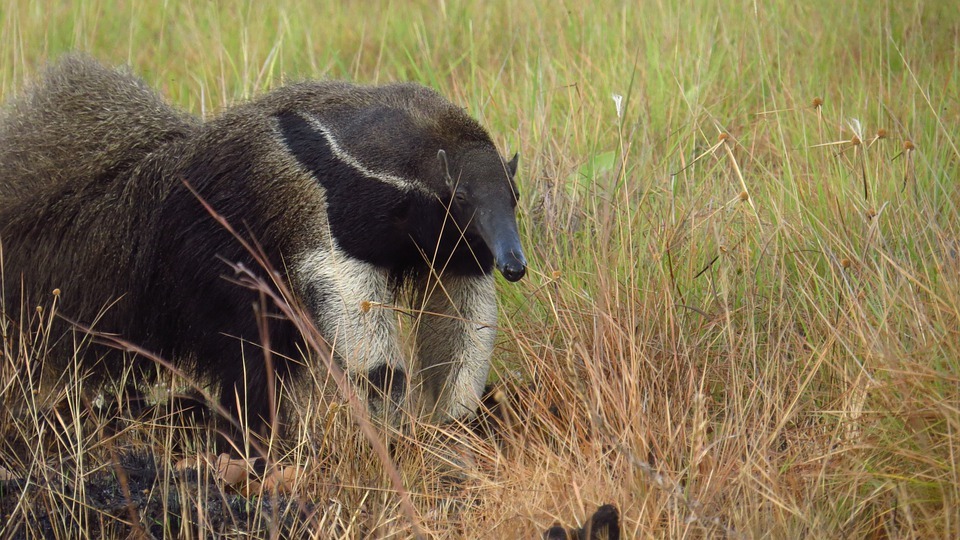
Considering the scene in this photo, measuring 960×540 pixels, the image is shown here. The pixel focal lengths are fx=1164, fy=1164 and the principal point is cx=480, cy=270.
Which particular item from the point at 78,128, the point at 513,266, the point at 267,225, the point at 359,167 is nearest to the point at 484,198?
the point at 513,266

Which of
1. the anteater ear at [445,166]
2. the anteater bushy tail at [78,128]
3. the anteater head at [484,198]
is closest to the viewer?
the anteater head at [484,198]

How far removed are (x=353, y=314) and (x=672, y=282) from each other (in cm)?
130

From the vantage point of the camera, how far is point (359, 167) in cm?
477

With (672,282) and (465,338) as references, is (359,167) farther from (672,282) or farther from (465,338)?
(672,282)

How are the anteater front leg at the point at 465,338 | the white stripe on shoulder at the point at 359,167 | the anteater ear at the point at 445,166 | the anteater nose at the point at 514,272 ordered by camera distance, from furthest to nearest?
the anteater front leg at the point at 465,338 → the white stripe on shoulder at the point at 359,167 → the anteater ear at the point at 445,166 → the anteater nose at the point at 514,272

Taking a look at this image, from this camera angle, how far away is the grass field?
348 centimetres

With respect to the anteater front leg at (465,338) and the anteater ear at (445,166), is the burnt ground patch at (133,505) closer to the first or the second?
the anteater front leg at (465,338)

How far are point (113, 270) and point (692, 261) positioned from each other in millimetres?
Answer: 2555

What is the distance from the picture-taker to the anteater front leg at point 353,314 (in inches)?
187

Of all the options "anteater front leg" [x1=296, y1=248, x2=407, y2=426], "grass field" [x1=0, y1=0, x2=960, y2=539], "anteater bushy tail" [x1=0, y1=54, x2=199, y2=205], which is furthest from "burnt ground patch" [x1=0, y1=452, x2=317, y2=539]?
"anteater bushy tail" [x1=0, y1=54, x2=199, y2=205]

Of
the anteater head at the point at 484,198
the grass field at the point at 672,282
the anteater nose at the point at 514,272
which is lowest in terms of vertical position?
the grass field at the point at 672,282

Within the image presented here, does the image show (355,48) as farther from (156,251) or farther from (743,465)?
(743,465)

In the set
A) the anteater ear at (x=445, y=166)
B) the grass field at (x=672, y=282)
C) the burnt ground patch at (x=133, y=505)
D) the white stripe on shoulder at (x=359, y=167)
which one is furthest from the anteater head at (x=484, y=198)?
the burnt ground patch at (x=133, y=505)

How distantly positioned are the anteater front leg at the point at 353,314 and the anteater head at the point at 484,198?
473mm
